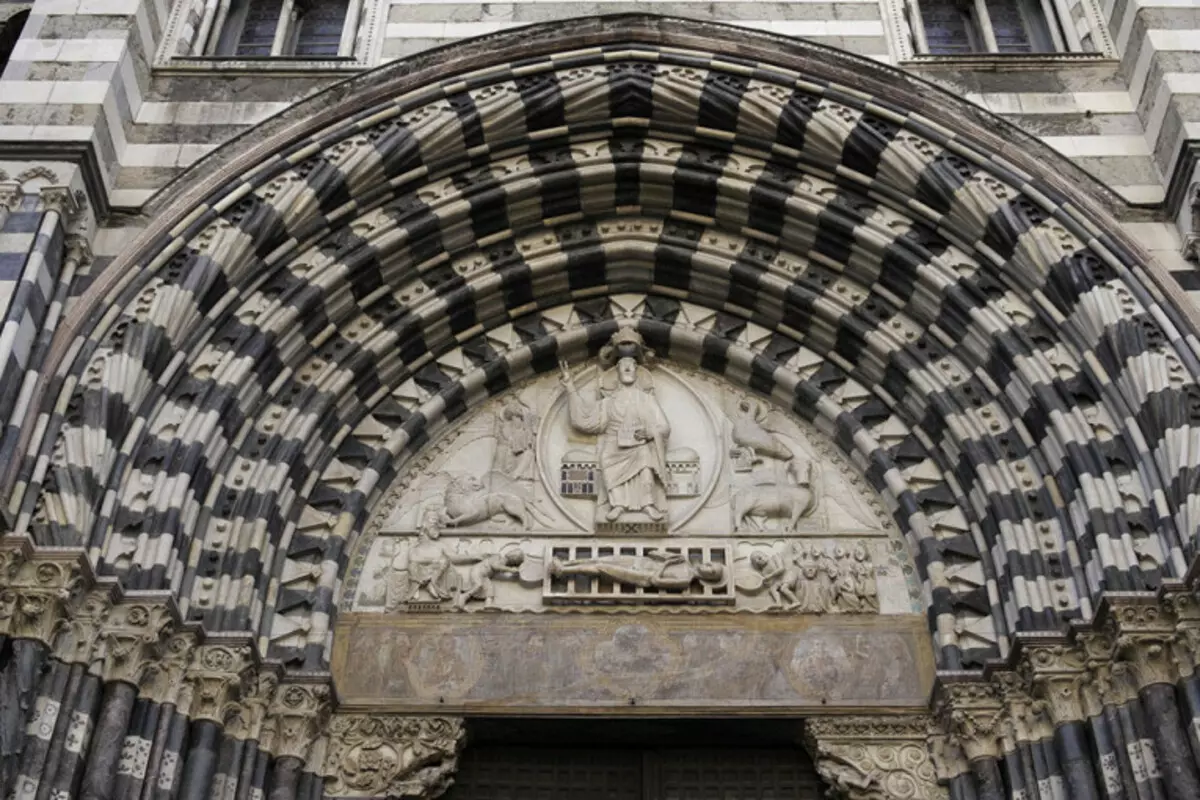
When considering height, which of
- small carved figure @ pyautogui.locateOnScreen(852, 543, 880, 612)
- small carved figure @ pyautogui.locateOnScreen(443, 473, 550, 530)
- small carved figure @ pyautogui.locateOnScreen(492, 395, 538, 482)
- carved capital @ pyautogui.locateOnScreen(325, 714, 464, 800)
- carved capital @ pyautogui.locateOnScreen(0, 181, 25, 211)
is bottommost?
carved capital @ pyautogui.locateOnScreen(325, 714, 464, 800)

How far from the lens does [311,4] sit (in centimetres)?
1145

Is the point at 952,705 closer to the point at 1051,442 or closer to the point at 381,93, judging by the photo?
the point at 1051,442

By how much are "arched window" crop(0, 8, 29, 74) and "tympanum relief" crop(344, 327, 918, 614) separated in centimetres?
494

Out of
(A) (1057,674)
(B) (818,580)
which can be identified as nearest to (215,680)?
(B) (818,580)

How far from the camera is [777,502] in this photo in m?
9.35

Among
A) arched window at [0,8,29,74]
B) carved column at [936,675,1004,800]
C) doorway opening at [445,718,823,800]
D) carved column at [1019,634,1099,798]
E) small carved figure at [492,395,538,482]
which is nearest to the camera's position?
carved column at [1019,634,1099,798]

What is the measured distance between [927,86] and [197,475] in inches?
224

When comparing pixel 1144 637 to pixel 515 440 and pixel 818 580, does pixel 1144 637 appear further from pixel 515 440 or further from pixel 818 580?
pixel 515 440

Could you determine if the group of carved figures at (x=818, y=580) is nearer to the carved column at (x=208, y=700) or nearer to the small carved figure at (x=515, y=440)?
the small carved figure at (x=515, y=440)

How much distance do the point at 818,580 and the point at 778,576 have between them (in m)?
0.26

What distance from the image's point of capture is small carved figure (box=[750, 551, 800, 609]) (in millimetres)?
8875

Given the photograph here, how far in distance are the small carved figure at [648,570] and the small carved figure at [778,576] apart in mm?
262

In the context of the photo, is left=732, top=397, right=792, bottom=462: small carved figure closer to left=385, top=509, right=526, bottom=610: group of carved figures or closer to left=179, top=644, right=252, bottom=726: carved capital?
left=385, top=509, right=526, bottom=610: group of carved figures

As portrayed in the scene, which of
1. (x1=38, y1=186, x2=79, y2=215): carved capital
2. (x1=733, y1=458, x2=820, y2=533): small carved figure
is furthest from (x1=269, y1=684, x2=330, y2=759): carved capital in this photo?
(x1=38, y1=186, x2=79, y2=215): carved capital
